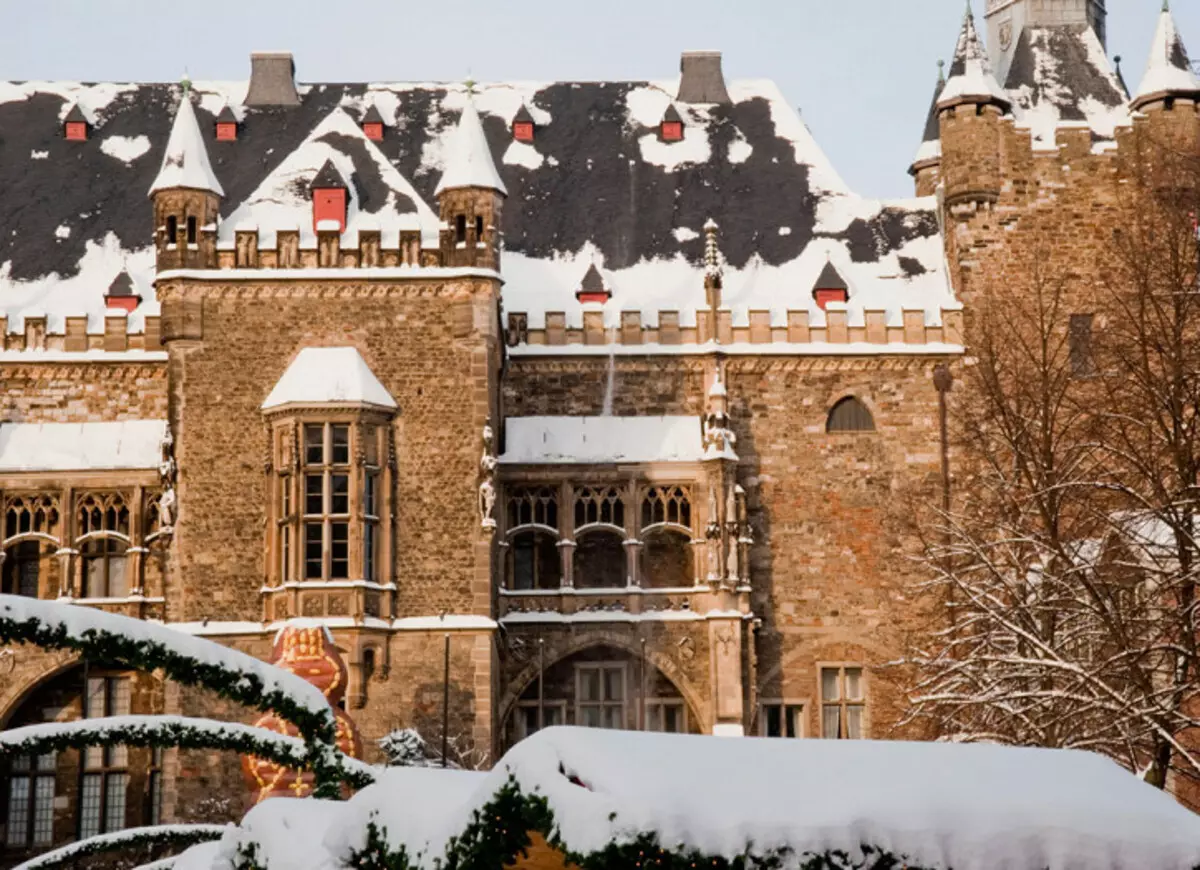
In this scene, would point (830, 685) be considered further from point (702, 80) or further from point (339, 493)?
point (702, 80)

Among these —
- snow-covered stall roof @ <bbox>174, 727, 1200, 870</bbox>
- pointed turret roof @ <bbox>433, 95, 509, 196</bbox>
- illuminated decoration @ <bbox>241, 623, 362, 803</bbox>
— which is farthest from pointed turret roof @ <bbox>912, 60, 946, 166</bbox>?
snow-covered stall roof @ <bbox>174, 727, 1200, 870</bbox>

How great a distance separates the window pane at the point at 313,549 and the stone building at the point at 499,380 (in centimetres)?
5

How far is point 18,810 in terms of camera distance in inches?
1412

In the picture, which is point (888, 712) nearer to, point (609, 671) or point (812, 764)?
point (609, 671)

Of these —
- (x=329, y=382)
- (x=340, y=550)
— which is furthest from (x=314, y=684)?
(x=329, y=382)

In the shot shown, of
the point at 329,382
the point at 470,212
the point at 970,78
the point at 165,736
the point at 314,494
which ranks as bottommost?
the point at 165,736

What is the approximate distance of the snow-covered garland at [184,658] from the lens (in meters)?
14.3

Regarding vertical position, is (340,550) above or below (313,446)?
below

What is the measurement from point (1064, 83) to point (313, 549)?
57.8ft

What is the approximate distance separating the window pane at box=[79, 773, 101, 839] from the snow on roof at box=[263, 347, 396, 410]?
669 cm

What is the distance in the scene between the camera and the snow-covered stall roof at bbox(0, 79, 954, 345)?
39.6 m

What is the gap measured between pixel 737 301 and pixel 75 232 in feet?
38.6

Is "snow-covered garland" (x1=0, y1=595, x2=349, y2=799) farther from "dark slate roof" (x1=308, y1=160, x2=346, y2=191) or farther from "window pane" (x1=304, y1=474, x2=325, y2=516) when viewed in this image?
"dark slate roof" (x1=308, y1=160, x2=346, y2=191)

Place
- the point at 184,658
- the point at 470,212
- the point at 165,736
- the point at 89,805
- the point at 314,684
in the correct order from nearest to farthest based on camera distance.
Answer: the point at 184,658 → the point at 165,736 → the point at 314,684 → the point at 470,212 → the point at 89,805
